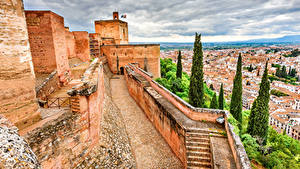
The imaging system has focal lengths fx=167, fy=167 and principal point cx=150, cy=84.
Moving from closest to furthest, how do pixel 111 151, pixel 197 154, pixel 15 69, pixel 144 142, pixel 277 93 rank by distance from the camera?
1. pixel 15 69
2. pixel 197 154
3. pixel 111 151
4. pixel 144 142
5. pixel 277 93

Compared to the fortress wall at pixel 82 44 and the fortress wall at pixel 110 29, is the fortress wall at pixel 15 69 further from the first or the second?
the fortress wall at pixel 110 29

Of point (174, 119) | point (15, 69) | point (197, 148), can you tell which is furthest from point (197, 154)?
point (15, 69)

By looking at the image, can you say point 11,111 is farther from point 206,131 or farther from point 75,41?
point 75,41

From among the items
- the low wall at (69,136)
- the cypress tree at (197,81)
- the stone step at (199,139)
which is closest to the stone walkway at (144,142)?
the stone step at (199,139)

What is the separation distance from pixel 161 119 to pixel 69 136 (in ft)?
14.8

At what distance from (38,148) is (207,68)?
98928 mm

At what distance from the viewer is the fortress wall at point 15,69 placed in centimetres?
412

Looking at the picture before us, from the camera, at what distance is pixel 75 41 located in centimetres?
1758

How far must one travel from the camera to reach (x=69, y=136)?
4.76 meters

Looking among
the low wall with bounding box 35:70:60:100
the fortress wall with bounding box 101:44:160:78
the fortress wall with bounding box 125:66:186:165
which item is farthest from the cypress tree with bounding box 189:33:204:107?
the low wall with bounding box 35:70:60:100

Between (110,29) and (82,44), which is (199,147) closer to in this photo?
(82,44)

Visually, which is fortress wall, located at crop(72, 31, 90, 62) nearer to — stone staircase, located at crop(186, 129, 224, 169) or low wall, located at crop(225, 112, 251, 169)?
stone staircase, located at crop(186, 129, 224, 169)

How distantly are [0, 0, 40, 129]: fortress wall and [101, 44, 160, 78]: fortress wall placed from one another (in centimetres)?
1639

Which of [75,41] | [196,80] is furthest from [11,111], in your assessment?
[75,41]
